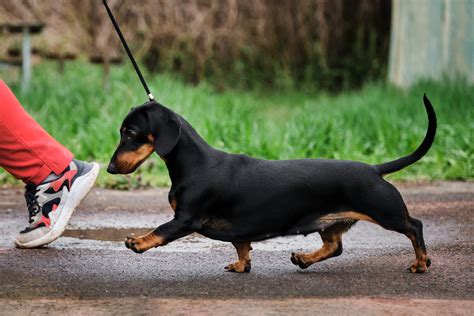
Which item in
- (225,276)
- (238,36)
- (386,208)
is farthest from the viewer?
(238,36)

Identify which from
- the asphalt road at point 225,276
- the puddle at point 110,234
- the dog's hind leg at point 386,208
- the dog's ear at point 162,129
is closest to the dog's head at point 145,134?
the dog's ear at point 162,129

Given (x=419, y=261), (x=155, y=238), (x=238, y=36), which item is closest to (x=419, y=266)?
(x=419, y=261)

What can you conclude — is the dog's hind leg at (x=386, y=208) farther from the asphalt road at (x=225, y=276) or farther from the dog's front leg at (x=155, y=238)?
the dog's front leg at (x=155, y=238)

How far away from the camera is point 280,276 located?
4219 mm

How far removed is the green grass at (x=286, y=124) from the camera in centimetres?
755

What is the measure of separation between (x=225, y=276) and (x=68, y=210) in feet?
3.29

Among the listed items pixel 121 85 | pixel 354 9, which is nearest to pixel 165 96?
pixel 121 85

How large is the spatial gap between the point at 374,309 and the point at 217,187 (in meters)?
0.90

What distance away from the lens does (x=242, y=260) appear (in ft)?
14.0

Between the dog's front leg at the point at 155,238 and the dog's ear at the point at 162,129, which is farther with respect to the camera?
the dog's ear at the point at 162,129

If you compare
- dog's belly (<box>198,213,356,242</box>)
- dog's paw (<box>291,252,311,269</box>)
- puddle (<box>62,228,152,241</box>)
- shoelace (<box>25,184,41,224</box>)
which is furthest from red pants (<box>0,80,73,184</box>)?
dog's paw (<box>291,252,311,269</box>)

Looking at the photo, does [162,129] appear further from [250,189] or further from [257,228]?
[257,228]

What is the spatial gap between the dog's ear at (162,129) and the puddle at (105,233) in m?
1.15

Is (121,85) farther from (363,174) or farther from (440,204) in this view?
(363,174)
